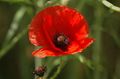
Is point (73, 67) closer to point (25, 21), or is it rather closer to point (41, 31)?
point (25, 21)

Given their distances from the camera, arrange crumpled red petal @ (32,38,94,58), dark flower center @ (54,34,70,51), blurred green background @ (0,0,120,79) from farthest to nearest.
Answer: blurred green background @ (0,0,120,79), dark flower center @ (54,34,70,51), crumpled red petal @ (32,38,94,58)

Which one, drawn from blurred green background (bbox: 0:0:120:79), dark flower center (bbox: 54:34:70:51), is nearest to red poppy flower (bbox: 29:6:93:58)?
dark flower center (bbox: 54:34:70:51)

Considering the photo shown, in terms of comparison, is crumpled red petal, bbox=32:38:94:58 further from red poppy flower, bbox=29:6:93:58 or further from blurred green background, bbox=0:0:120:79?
blurred green background, bbox=0:0:120:79

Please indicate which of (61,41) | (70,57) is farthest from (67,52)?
(70,57)

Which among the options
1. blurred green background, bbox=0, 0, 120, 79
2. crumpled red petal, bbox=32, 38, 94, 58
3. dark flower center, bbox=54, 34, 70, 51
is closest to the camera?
crumpled red petal, bbox=32, 38, 94, 58

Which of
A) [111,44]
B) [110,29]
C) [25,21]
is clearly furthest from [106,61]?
[25,21]

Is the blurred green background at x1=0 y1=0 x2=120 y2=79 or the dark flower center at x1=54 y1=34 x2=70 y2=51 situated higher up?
the dark flower center at x1=54 y1=34 x2=70 y2=51
